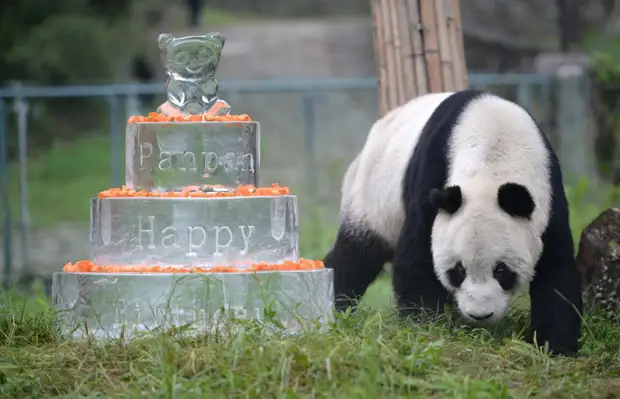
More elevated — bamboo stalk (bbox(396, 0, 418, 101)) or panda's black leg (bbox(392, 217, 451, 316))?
bamboo stalk (bbox(396, 0, 418, 101))

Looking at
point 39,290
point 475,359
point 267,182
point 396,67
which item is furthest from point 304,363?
point 267,182

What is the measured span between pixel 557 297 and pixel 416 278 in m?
0.71

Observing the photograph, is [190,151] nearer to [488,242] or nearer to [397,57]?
[488,242]

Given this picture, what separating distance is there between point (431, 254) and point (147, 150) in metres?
1.51

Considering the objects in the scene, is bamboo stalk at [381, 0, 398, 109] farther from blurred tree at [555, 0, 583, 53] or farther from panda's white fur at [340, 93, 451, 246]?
blurred tree at [555, 0, 583, 53]

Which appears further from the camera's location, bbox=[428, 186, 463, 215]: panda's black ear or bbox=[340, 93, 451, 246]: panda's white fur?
bbox=[340, 93, 451, 246]: panda's white fur

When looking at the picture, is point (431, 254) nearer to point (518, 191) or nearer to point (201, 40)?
point (518, 191)

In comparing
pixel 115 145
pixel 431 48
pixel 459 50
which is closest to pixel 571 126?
pixel 115 145

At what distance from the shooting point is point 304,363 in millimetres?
4219

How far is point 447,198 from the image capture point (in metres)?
5.14

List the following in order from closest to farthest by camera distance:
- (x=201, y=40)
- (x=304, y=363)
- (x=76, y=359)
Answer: (x=304, y=363), (x=76, y=359), (x=201, y=40)

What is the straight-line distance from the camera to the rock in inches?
247

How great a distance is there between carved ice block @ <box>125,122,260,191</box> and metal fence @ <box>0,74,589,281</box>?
6.00 m

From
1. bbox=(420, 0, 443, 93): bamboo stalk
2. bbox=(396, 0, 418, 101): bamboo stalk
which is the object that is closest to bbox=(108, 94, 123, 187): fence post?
bbox=(396, 0, 418, 101): bamboo stalk
